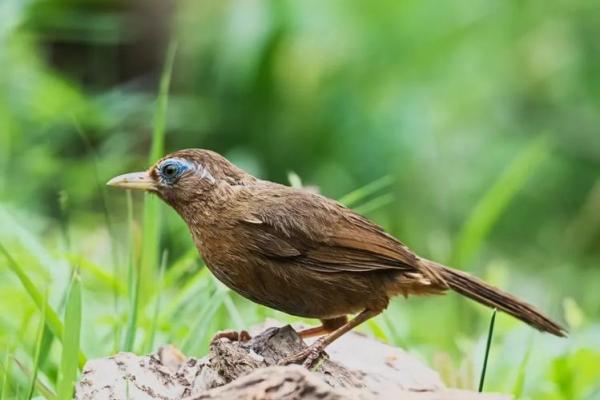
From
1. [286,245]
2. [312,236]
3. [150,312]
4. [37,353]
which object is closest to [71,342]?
[37,353]

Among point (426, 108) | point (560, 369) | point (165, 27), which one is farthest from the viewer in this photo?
point (165, 27)

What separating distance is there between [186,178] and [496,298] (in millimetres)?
1161

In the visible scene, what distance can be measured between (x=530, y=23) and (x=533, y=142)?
118cm

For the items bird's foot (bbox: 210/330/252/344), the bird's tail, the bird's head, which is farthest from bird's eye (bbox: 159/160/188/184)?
the bird's tail

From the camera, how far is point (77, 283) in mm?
3111

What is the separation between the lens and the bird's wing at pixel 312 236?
3.62m

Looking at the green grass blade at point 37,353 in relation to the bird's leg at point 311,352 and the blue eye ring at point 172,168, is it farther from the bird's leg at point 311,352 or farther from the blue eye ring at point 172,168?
the bird's leg at point 311,352

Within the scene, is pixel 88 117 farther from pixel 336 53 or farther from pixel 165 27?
pixel 165 27

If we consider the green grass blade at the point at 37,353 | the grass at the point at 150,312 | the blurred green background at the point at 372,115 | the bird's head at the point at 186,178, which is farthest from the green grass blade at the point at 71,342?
the blurred green background at the point at 372,115

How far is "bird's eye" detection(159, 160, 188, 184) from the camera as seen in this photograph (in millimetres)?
3730

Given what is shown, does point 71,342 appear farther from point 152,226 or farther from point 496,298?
point 496,298

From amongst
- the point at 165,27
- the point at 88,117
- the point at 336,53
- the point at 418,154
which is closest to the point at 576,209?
the point at 418,154

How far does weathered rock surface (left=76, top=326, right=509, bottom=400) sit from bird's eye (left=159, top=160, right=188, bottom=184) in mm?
566

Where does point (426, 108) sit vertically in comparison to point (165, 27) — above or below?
below
